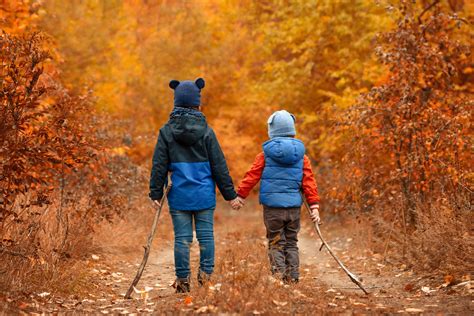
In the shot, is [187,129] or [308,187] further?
[308,187]

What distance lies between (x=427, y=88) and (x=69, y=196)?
5.77 metres

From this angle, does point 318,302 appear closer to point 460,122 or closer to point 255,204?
point 460,122

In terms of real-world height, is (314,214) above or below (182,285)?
above

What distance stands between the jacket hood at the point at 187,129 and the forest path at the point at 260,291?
4.09 ft

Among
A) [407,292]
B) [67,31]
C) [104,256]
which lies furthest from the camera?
[67,31]

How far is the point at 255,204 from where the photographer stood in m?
23.5

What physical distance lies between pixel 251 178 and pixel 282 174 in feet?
1.11

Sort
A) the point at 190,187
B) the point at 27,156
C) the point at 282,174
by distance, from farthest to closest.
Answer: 1. the point at 282,174
2. the point at 190,187
3. the point at 27,156

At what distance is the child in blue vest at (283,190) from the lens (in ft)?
21.4

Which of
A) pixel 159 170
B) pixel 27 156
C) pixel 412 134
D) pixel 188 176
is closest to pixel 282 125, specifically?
pixel 188 176

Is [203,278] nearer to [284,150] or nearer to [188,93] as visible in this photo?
[284,150]

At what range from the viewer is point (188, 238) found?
6.12 meters

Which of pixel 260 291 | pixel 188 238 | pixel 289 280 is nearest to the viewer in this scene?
pixel 260 291

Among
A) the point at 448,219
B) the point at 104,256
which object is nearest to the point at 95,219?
the point at 104,256
